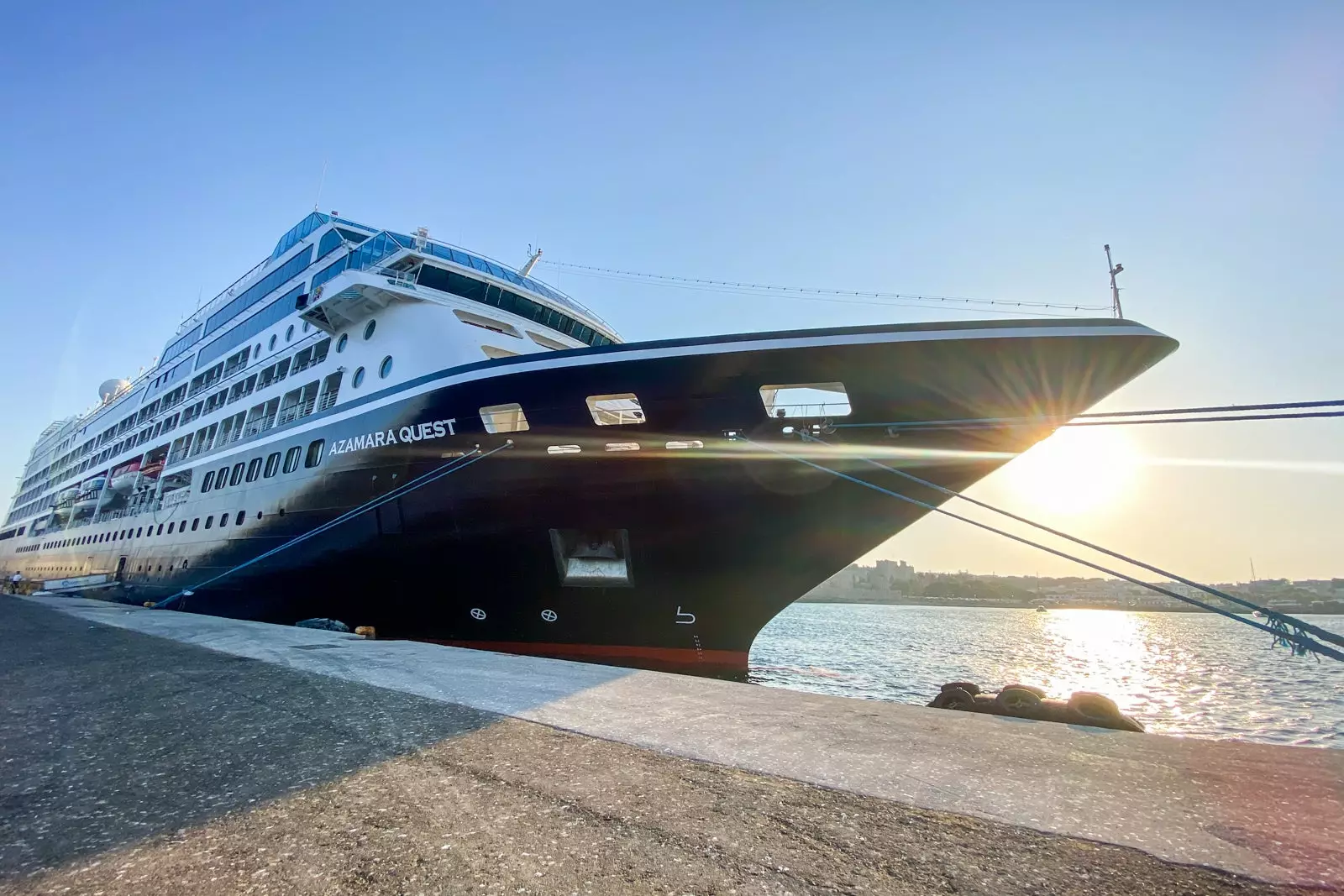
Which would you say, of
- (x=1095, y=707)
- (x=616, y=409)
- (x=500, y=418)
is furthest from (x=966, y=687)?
(x=500, y=418)

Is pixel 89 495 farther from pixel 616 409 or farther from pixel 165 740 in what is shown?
pixel 165 740

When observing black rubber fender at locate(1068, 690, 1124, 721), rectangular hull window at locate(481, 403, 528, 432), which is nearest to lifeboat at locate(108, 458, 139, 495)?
rectangular hull window at locate(481, 403, 528, 432)

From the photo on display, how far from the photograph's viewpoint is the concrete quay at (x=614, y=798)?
1.82 metres

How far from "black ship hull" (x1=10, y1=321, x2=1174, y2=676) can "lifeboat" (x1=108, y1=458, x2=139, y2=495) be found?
53.2ft

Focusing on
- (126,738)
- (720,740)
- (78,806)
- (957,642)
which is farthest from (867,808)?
(957,642)

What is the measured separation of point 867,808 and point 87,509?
128 ft

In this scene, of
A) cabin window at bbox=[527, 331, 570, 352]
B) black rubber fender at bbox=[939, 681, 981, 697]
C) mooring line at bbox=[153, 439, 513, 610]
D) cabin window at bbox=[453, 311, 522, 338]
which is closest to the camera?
black rubber fender at bbox=[939, 681, 981, 697]

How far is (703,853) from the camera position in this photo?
1.94 meters

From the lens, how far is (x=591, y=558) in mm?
10586

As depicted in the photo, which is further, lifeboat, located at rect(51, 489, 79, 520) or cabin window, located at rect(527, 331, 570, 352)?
lifeboat, located at rect(51, 489, 79, 520)

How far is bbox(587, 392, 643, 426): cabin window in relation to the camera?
9.52 meters

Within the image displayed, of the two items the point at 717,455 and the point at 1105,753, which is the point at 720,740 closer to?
the point at 1105,753

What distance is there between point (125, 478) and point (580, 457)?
24492 mm

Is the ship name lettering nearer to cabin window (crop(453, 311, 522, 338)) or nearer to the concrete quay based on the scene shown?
cabin window (crop(453, 311, 522, 338))
